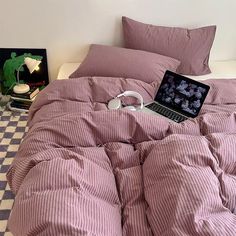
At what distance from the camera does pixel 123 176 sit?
121cm

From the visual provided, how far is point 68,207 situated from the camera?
0.97 metres

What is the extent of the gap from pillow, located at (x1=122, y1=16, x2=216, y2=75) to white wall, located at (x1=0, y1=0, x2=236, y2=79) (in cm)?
12

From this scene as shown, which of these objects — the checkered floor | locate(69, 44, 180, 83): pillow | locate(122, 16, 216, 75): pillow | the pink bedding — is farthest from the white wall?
the pink bedding

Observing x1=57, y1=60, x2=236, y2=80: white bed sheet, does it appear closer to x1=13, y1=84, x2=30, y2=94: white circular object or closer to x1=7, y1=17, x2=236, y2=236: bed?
x1=13, y1=84, x2=30, y2=94: white circular object

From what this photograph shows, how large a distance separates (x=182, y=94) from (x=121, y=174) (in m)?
0.70

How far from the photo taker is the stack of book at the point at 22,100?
7.85 ft

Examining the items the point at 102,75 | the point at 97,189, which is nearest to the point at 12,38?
the point at 102,75

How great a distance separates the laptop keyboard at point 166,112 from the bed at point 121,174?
13cm

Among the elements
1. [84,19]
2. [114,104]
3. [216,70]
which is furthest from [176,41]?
[114,104]

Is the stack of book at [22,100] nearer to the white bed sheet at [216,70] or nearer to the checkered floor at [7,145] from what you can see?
the checkered floor at [7,145]

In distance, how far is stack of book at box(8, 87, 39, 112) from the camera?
239 cm

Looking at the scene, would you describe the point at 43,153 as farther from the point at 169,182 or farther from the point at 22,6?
the point at 22,6

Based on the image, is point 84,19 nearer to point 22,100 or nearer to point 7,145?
point 22,100

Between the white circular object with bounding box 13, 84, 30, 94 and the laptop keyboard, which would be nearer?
the laptop keyboard
